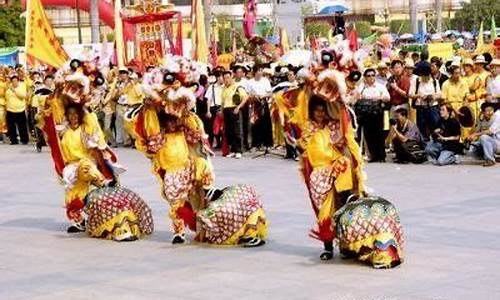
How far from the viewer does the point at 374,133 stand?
606 inches

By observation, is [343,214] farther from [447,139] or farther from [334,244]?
[447,139]

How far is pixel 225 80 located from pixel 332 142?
8.28 meters

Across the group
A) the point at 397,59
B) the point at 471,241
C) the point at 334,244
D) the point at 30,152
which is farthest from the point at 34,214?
the point at 30,152

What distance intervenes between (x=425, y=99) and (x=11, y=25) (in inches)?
1396

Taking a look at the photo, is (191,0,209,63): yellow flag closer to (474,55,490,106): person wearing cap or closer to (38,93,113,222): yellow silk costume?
(474,55,490,106): person wearing cap

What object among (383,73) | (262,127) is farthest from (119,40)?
(383,73)

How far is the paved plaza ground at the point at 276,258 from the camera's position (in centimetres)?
779

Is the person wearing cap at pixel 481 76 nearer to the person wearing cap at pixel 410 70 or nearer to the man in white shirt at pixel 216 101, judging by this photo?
the person wearing cap at pixel 410 70

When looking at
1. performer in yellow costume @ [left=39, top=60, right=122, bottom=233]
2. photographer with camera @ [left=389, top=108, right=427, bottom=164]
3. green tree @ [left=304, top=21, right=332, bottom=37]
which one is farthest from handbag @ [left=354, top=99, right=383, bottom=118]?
green tree @ [left=304, top=21, right=332, bottom=37]

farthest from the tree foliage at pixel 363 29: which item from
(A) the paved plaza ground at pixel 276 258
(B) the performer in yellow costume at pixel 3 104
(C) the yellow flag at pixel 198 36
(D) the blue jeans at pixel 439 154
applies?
(A) the paved plaza ground at pixel 276 258

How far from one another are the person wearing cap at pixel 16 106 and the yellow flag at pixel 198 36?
10.8ft

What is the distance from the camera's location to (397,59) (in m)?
16.7

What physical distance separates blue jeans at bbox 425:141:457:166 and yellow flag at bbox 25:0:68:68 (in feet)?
20.7

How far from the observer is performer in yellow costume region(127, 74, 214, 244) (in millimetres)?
9531
